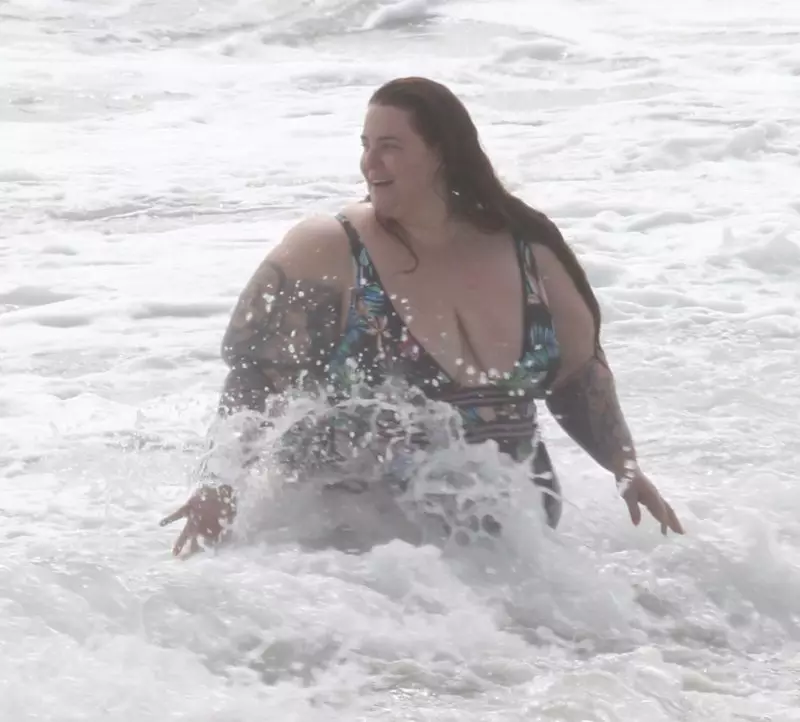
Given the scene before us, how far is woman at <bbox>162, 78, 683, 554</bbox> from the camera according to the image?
2.70 m

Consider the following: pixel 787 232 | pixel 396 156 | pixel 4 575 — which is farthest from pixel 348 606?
pixel 787 232

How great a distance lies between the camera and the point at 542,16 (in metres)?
13.6

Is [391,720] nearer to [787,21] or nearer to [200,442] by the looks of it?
[200,442]

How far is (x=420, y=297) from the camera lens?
2734mm

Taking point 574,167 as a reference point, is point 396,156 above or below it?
above

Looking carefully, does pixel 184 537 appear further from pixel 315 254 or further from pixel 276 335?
→ pixel 315 254

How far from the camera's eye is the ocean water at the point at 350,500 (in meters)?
2.37

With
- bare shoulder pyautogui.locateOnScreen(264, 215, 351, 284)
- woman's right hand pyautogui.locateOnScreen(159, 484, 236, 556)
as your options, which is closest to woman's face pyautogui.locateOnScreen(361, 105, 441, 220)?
bare shoulder pyautogui.locateOnScreen(264, 215, 351, 284)

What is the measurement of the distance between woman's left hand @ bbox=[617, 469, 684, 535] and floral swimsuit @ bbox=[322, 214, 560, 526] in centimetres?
20

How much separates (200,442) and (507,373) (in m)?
1.27

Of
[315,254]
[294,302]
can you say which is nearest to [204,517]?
[294,302]

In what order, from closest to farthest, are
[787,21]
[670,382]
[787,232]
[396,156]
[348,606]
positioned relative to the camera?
1. [348,606]
2. [396,156]
3. [670,382]
4. [787,232]
5. [787,21]

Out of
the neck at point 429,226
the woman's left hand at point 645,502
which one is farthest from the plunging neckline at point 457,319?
the woman's left hand at point 645,502

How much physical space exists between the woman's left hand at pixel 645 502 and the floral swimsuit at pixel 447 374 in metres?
0.20
